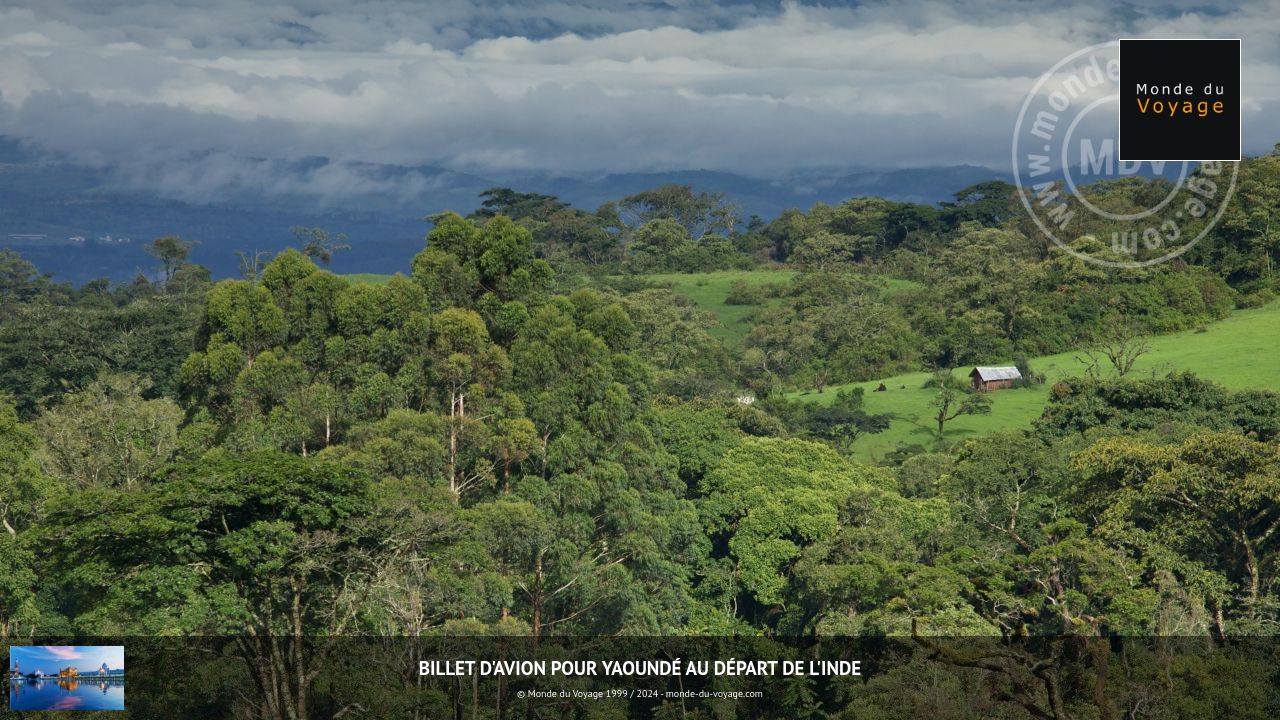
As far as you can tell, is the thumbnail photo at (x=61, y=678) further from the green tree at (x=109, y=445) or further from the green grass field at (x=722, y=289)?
the green grass field at (x=722, y=289)

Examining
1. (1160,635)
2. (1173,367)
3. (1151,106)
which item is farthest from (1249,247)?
(1160,635)

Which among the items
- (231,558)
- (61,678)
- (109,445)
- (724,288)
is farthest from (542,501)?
(724,288)

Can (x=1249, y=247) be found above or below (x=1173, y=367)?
above

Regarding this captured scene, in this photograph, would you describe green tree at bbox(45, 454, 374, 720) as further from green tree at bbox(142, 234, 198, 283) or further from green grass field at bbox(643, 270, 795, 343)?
Answer: green tree at bbox(142, 234, 198, 283)

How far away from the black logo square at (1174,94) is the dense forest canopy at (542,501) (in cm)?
903

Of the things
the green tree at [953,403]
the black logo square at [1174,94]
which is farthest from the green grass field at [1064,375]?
the black logo square at [1174,94]

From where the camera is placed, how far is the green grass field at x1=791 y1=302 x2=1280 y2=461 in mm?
53719

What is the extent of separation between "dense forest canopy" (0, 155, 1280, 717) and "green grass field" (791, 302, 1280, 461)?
664 cm

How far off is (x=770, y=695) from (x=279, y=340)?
14452 millimetres

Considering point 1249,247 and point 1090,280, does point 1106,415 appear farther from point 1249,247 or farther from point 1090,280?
point 1249,247

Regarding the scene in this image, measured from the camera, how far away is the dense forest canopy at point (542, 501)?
21.4 meters

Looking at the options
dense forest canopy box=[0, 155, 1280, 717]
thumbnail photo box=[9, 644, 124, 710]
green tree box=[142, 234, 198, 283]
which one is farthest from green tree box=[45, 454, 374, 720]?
green tree box=[142, 234, 198, 283]

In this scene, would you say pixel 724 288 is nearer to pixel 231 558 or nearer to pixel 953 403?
pixel 953 403

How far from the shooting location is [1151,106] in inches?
1788
